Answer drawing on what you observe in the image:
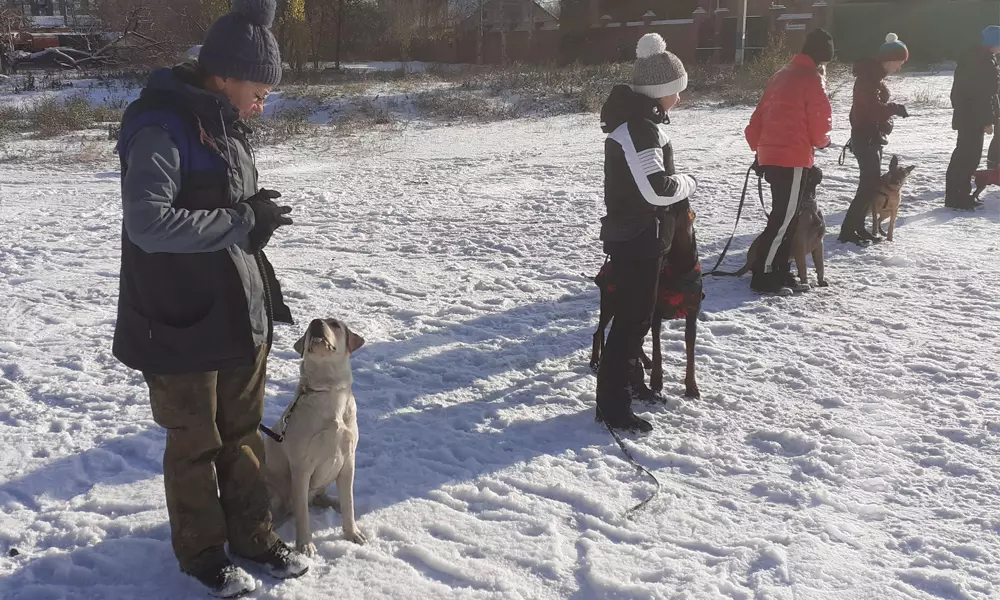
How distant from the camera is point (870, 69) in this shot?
7305 mm

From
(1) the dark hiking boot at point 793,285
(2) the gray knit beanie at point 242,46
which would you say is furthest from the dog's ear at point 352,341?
(1) the dark hiking boot at point 793,285

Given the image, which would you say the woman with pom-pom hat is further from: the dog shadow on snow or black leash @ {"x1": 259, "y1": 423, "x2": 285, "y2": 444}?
the dog shadow on snow

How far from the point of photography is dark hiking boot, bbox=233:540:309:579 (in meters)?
2.88

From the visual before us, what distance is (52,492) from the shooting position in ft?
11.5

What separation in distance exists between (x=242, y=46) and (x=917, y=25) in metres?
35.3

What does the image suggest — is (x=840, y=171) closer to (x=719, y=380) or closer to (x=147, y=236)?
(x=719, y=380)

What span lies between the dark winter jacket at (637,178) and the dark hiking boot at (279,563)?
2231mm

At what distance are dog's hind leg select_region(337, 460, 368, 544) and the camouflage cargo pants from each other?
0.32 metres

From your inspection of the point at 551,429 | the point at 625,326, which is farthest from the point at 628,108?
the point at 551,429

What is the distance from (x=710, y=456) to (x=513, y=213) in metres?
5.84

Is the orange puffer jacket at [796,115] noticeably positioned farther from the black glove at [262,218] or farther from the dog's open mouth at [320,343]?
the black glove at [262,218]

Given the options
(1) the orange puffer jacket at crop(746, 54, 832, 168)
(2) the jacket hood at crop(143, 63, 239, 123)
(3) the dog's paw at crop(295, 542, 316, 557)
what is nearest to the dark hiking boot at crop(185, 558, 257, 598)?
(3) the dog's paw at crop(295, 542, 316, 557)

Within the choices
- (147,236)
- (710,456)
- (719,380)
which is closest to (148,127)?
(147,236)

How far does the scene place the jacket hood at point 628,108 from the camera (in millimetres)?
3838
